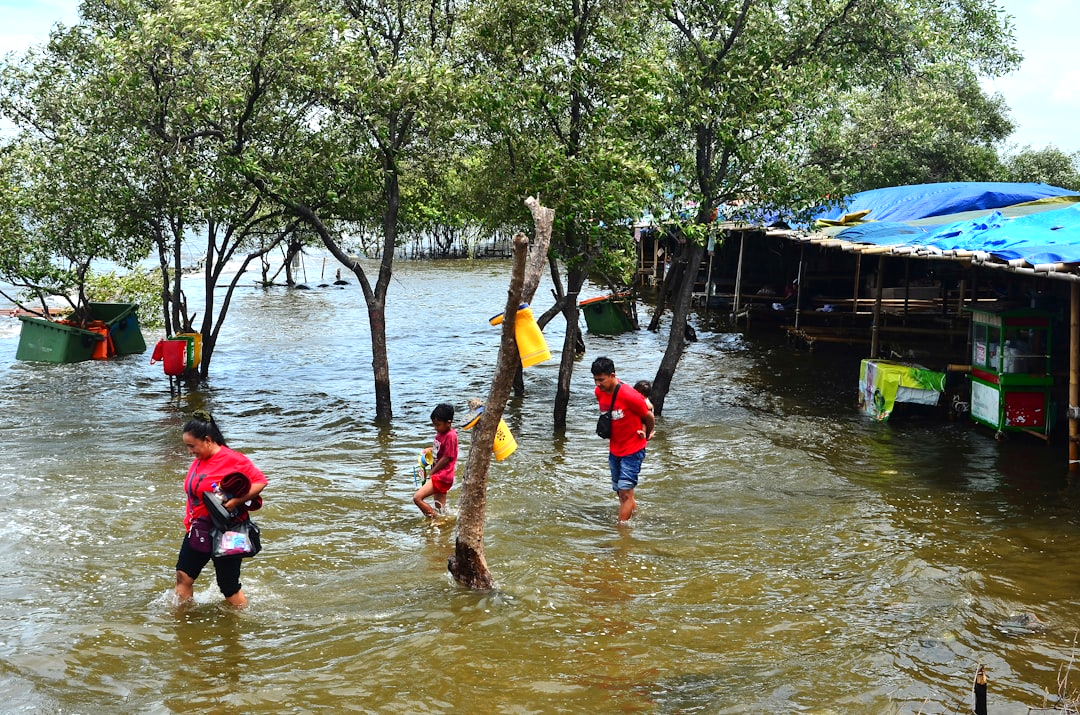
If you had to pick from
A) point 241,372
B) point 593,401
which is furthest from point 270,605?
point 241,372

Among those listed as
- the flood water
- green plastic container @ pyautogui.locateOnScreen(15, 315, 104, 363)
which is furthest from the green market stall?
green plastic container @ pyautogui.locateOnScreen(15, 315, 104, 363)

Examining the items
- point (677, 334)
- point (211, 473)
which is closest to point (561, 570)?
point (211, 473)

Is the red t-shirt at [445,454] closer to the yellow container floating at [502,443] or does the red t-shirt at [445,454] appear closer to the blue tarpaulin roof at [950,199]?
the yellow container floating at [502,443]

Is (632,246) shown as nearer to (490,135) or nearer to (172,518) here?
(490,135)

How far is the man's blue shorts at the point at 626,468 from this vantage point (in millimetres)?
9188

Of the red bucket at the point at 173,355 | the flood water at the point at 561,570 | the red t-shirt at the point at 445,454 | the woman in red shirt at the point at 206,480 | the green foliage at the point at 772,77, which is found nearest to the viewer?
the flood water at the point at 561,570

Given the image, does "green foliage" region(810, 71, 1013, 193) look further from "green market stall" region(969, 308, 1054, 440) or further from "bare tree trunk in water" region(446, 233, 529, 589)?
"bare tree trunk in water" region(446, 233, 529, 589)

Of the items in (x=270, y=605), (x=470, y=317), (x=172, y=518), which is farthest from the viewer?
(x=470, y=317)

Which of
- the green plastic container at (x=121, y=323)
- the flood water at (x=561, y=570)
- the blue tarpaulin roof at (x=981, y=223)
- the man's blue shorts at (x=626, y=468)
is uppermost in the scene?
the blue tarpaulin roof at (x=981, y=223)

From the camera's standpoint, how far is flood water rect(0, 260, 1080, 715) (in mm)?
6102

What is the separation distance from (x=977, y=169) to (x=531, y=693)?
22105 mm

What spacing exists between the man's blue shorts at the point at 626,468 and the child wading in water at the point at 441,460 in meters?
1.52

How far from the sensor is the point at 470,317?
102 feet

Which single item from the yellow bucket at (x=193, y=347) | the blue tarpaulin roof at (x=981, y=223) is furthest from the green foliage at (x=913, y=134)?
the yellow bucket at (x=193, y=347)
